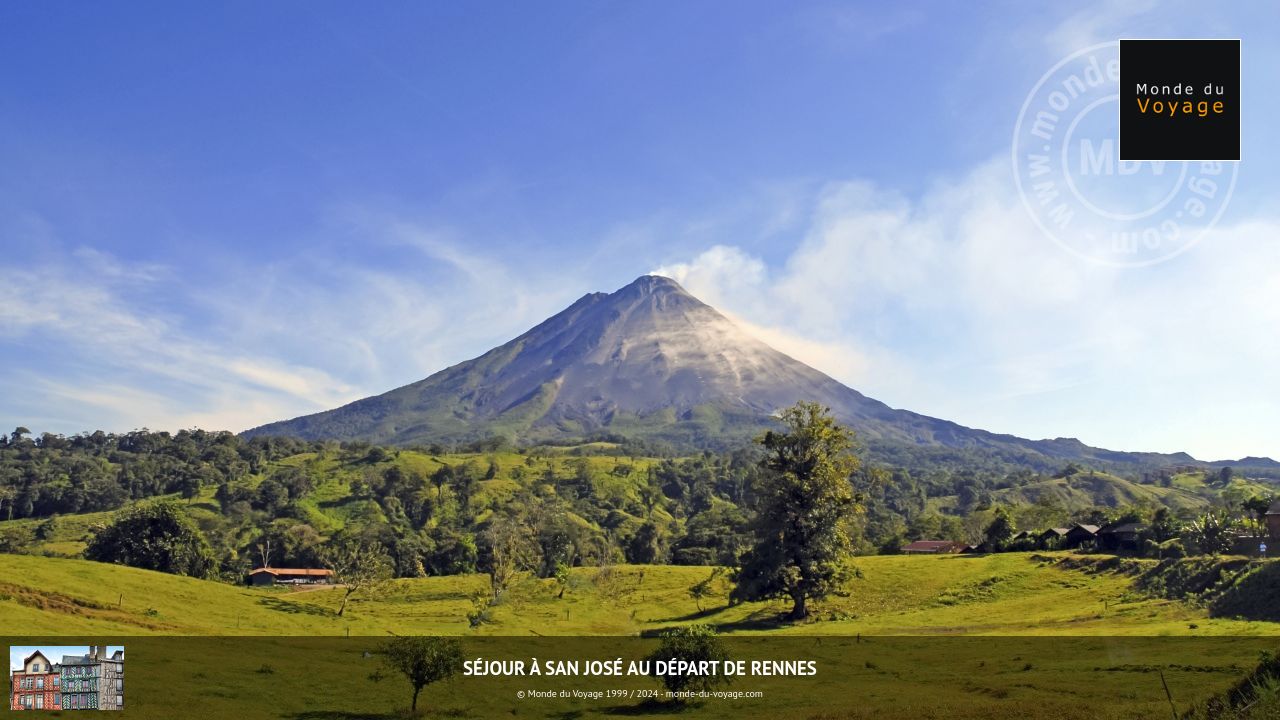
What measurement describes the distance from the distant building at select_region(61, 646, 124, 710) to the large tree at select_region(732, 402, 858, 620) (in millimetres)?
46446

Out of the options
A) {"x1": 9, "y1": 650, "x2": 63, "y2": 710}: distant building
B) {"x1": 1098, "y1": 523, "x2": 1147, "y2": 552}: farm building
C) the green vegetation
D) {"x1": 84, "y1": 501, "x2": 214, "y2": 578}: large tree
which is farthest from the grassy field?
{"x1": 84, "y1": 501, "x2": 214, "y2": 578}: large tree

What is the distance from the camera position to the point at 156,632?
163 feet

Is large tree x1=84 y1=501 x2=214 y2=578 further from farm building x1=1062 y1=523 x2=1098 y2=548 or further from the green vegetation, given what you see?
farm building x1=1062 y1=523 x2=1098 y2=548

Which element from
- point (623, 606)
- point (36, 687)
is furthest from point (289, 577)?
point (36, 687)

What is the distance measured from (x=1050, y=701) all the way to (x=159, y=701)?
117 feet

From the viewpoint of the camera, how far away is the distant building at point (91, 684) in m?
32.1

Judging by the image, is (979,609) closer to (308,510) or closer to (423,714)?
(423,714)

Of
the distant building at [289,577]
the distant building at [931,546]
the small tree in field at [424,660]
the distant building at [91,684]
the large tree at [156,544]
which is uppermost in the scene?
the small tree in field at [424,660]

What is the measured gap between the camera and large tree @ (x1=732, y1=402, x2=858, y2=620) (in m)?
67.5

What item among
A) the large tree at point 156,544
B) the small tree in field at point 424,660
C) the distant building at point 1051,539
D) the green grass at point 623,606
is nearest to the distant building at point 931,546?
the distant building at point 1051,539

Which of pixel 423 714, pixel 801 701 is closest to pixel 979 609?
pixel 801 701

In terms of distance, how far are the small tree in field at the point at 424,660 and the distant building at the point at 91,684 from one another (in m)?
10.8

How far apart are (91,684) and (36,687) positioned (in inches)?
72.3

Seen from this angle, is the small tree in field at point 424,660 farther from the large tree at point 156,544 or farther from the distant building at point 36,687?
the large tree at point 156,544
